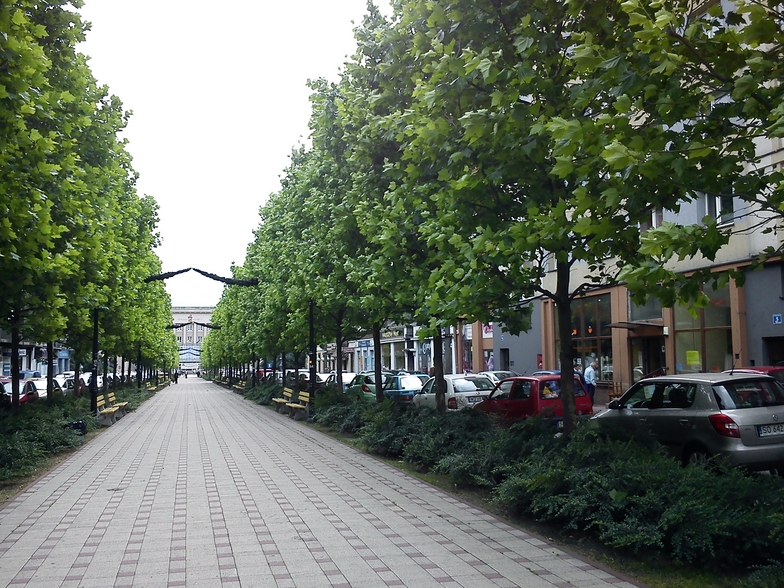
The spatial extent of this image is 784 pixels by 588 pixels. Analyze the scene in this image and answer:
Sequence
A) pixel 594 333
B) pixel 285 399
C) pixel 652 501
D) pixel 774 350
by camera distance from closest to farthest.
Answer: pixel 652 501, pixel 774 350, pixel 285 399, pixel 594 333

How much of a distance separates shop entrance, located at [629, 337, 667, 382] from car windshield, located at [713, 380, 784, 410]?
60.9 feet

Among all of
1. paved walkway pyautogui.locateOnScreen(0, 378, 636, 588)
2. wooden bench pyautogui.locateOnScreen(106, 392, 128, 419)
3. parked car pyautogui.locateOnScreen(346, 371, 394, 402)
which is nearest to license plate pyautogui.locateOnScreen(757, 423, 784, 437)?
paved walkway pyautogui.locateOnScreen(0, 378, 636, 588)

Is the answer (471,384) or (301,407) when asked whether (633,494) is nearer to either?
(471,384)

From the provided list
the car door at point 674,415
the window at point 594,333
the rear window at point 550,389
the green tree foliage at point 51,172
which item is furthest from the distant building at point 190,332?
the car door at point 674,415

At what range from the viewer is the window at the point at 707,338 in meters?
25.1

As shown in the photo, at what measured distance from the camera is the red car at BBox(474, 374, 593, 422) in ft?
55.4

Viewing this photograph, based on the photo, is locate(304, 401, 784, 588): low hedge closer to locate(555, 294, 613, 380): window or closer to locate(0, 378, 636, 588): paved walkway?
locate(0, 378, 636, 588): paved walkway

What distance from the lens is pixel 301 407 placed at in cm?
2578

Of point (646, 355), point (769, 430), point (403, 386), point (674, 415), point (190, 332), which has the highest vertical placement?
point (190, 332)

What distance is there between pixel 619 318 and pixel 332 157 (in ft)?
52.4

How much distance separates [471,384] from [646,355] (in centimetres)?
1093

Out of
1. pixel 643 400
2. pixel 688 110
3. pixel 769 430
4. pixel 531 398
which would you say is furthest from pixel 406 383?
pixel 688 110

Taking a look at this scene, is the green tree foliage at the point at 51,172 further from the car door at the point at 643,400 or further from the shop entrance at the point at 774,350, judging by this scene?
A: the shop entrance at the point at 774,350

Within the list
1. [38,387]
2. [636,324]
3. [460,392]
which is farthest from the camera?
[38,387]
